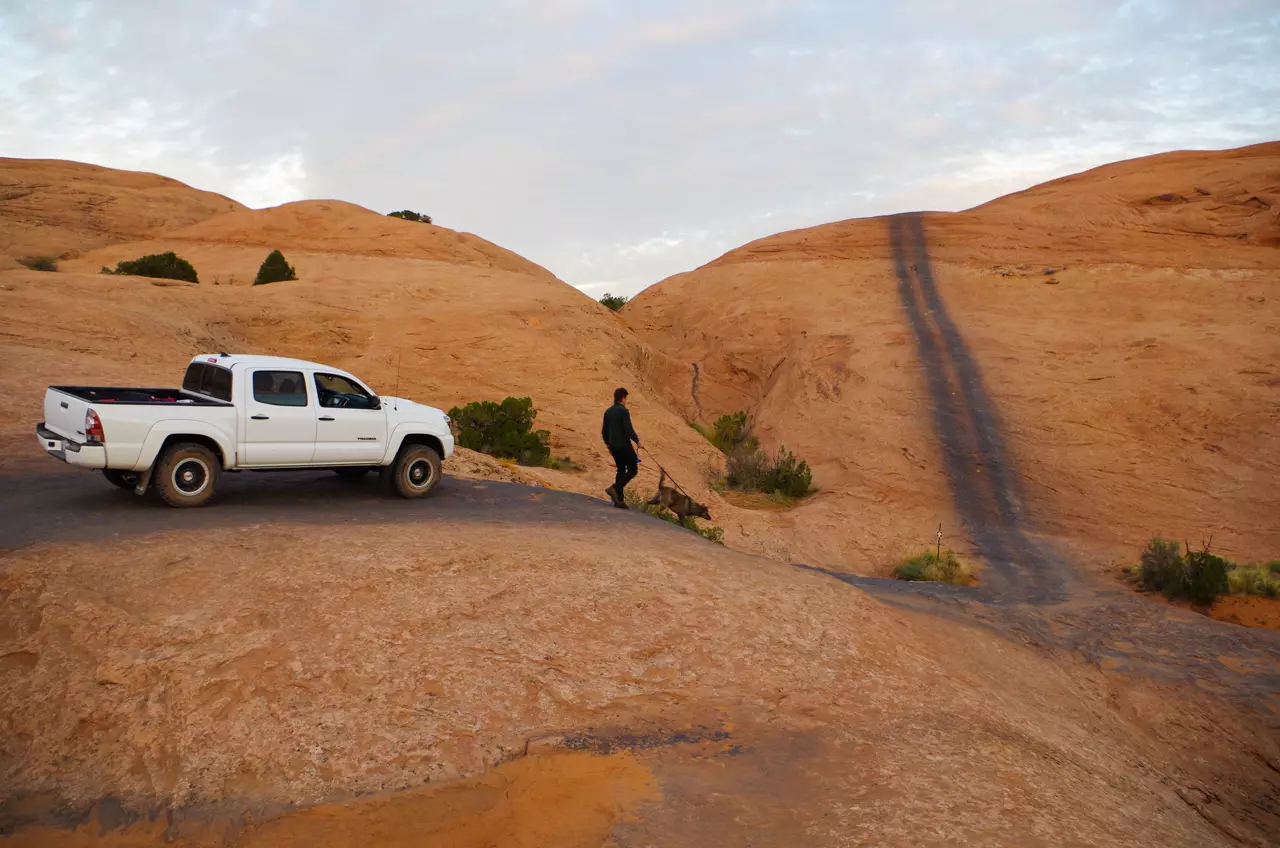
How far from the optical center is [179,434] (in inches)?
364

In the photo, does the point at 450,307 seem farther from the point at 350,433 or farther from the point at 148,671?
the point at 148,671

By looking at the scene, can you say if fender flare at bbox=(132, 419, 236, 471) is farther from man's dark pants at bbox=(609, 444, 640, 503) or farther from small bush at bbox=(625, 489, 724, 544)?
small bush at bbox=(625, 489, 724, 544)

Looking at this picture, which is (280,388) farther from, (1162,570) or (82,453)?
(1162,570)

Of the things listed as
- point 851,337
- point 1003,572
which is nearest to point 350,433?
point 1003,572

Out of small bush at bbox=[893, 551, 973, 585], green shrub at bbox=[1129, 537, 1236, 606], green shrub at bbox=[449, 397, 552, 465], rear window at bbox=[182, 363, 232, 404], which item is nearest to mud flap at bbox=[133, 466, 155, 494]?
rear window at bbox=[182, 363, 232, 404]

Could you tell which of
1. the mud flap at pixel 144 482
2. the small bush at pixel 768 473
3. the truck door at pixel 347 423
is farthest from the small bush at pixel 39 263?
the mud flap at pixel 144 482

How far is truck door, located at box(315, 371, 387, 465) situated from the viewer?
10414 millimetres

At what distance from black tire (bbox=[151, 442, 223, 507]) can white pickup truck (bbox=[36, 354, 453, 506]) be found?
1cm

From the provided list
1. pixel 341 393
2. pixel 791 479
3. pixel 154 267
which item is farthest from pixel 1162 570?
pixel 154 267

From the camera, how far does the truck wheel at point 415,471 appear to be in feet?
36.6

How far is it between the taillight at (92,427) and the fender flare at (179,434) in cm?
44

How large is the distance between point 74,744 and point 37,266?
38099 mm

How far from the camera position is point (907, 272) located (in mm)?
34344

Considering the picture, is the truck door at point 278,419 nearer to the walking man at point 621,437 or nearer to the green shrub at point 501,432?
the walking man at point 621,437
